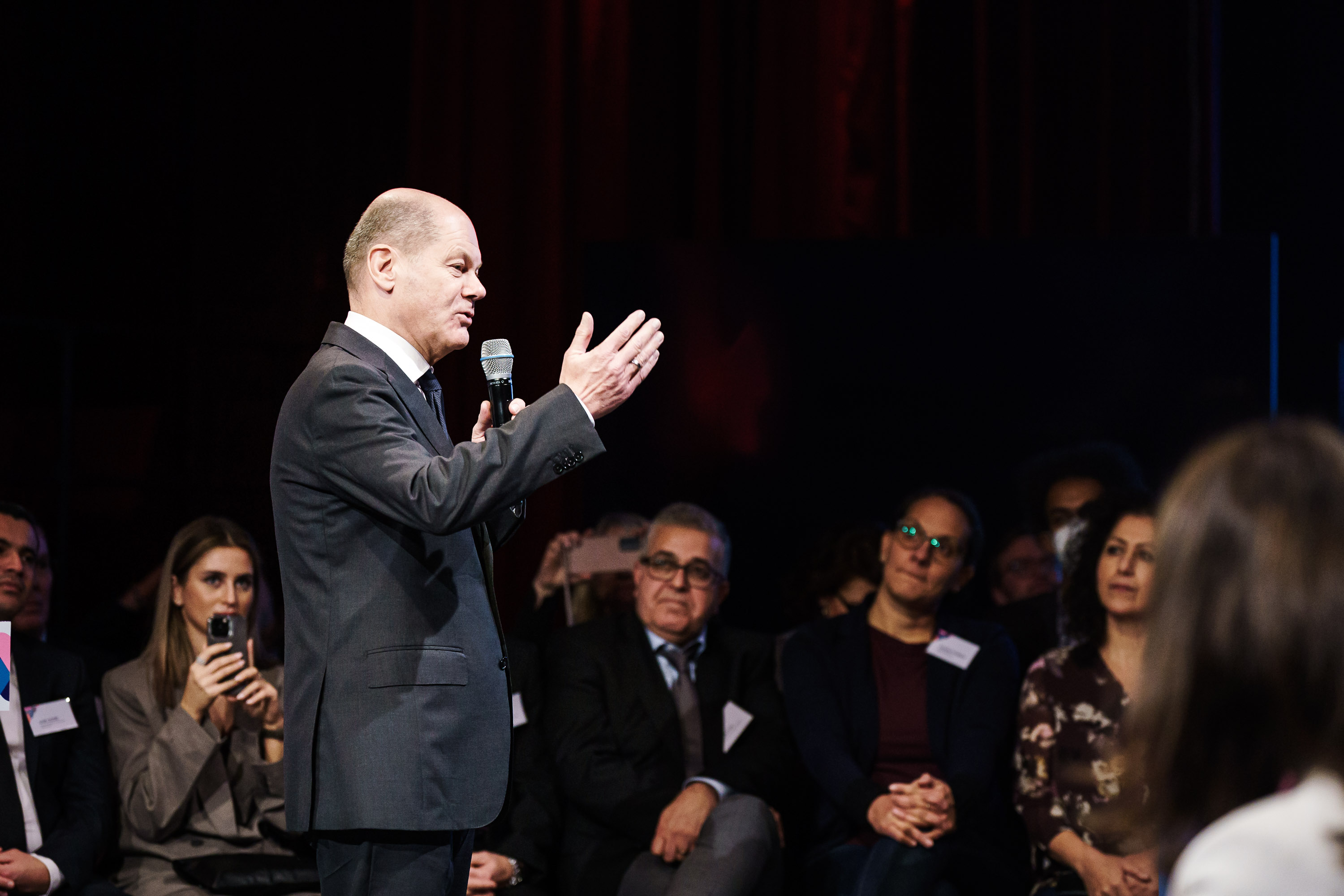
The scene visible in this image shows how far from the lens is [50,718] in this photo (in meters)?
2.92

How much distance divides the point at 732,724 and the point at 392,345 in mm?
1892

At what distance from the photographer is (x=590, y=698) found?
335cm

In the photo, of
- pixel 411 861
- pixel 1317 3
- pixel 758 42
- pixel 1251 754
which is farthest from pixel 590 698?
pixel 1317 3

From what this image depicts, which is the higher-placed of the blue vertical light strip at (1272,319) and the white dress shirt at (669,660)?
the blue vertical light strip at (1272,319)

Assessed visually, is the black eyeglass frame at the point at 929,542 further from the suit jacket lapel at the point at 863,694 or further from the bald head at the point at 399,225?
the bald head at the point at 399,225

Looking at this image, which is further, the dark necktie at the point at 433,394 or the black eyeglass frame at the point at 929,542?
the black eyeglass frame at the point at 929,542

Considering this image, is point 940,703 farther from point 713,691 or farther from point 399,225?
point 399,225

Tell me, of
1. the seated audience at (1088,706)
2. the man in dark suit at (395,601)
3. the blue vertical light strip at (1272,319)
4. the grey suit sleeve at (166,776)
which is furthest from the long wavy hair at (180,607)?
the blue vertical light strip at (1272,319)

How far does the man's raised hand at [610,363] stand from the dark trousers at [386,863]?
605mm

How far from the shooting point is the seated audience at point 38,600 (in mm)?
3318

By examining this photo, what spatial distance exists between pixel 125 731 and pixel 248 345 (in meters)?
2.40

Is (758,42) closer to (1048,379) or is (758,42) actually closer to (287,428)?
(1048,379)

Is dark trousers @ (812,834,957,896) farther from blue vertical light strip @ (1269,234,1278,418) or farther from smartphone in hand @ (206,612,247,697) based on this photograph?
blue vertical light strip @ (1269,234,1278,418)

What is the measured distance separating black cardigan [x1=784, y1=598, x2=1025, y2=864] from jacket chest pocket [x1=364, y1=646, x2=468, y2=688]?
66.7 inches
